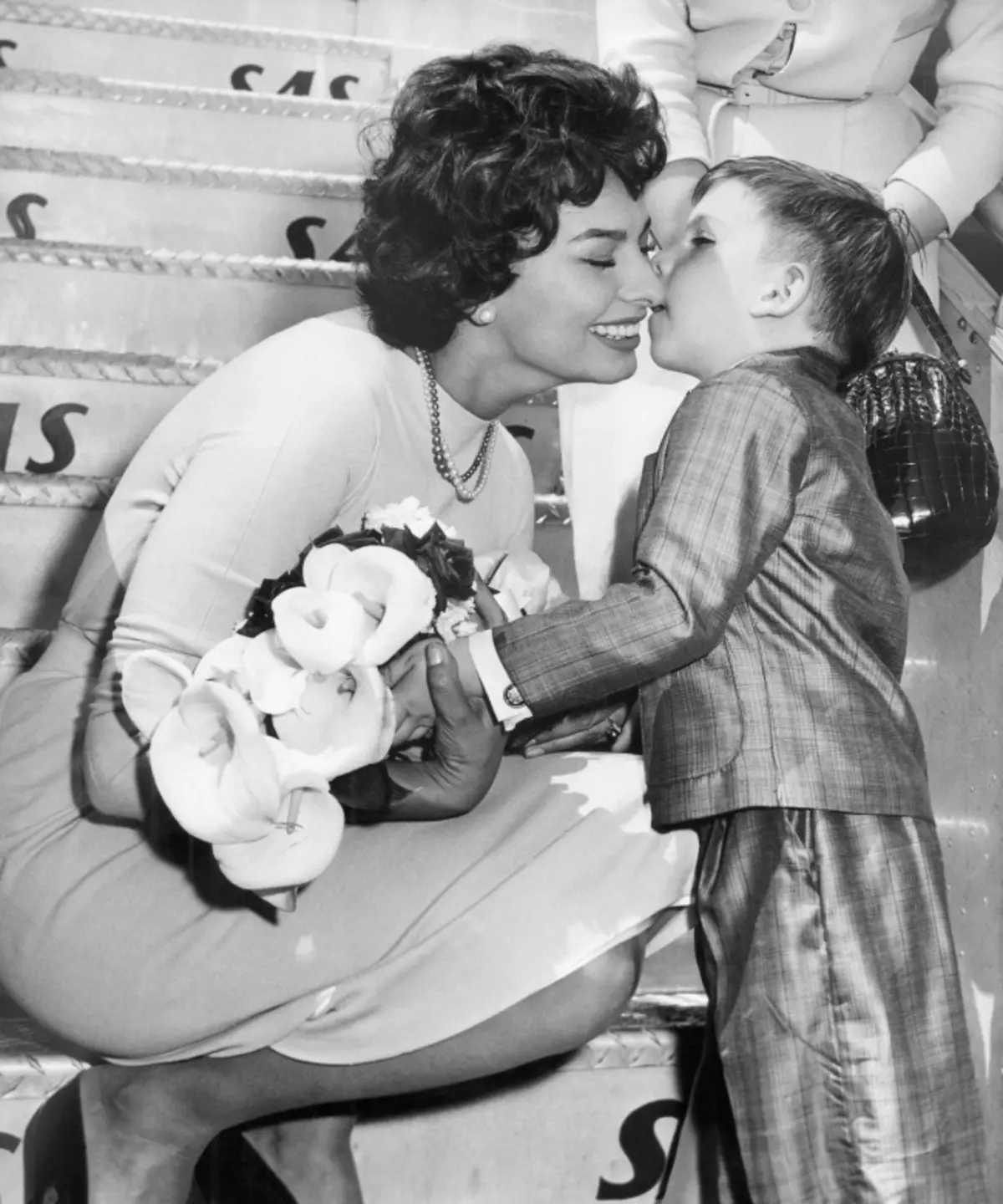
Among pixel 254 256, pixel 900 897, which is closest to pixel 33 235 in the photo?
pixel 254 256

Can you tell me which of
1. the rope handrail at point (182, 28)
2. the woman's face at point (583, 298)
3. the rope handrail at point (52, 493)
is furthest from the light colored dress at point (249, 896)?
the rope handrail at point (182, 28)

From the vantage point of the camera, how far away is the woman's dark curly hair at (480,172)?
1457mm

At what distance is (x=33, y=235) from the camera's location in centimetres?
245

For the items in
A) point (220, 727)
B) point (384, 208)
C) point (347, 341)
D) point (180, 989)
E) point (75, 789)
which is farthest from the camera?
point (384, 208)

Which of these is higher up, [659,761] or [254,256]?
[254,256]

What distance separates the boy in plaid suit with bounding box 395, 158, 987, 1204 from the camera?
1155 millimetres

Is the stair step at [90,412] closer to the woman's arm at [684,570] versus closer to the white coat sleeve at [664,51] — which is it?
the white coat sleeve at [664,51]

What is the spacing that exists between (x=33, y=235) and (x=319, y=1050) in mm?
1769

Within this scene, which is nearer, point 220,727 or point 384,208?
point 220,727

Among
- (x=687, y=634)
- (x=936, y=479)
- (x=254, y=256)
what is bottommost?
(x=687, y=634)

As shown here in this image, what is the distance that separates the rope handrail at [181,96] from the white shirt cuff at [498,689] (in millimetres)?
1762

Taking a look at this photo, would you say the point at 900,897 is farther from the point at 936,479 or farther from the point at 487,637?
the point at 936,479

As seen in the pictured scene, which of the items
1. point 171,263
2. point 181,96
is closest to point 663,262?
point 171,263

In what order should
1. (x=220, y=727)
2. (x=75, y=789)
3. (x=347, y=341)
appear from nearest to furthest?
1. (x=220, y=727)
2. (x=75, y=789)
3. (x=347, y=341)
